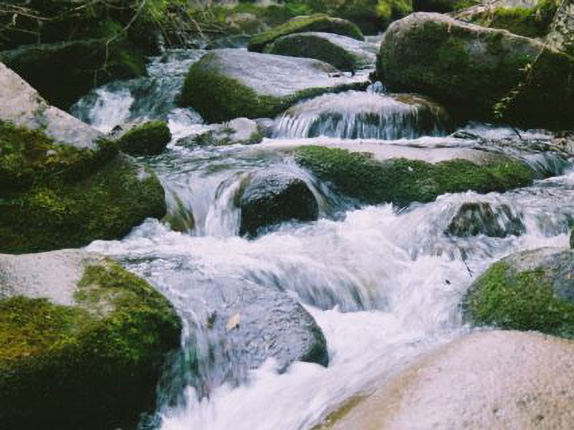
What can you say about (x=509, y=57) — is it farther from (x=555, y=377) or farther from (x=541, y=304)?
(x=555, y=377)

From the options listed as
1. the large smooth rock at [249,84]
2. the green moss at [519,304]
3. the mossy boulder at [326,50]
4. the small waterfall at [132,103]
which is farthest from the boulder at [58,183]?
the mossy boulder at [326,50]

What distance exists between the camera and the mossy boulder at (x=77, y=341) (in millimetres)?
2885

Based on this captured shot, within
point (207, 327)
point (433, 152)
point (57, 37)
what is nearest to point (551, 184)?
point (433, 152)

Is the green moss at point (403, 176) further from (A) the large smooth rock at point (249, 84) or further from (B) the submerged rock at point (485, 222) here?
(A) the large smooth rock at point (249, 84)

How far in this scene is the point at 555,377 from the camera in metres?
2.25

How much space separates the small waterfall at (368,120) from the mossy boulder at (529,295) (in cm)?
463

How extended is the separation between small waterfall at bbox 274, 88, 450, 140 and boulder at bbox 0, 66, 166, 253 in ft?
11.5

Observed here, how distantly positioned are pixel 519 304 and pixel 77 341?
2563 mm

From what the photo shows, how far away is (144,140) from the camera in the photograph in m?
7.99

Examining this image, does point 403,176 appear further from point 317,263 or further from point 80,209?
point 80,209

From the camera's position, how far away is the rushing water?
347cm

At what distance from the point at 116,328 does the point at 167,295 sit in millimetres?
839

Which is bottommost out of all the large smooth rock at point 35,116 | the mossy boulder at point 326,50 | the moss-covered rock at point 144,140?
the moss-covered rock at point 144,140

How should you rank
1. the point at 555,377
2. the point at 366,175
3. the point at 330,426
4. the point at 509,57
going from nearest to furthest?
the point at 555,377
the point at 330,426
the point at 366,175
the point at 509,57
